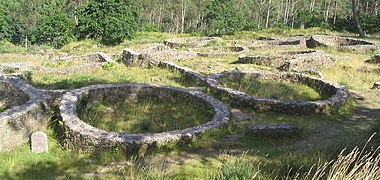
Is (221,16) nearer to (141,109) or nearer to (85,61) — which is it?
(85,61)

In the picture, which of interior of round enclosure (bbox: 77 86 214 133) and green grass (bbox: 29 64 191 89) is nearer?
interior of round enclosure (bbox: 77 86 214 133)

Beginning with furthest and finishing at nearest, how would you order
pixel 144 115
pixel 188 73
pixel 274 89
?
pixel 188 73, pixel 274 89, pixel 144 115

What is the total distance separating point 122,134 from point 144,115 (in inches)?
110

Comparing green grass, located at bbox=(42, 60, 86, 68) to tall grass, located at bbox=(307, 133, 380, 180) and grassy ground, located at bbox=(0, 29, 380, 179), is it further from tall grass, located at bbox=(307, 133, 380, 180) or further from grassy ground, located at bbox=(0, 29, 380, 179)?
tall grass, located at bbox=(307, 133, 380, 180)

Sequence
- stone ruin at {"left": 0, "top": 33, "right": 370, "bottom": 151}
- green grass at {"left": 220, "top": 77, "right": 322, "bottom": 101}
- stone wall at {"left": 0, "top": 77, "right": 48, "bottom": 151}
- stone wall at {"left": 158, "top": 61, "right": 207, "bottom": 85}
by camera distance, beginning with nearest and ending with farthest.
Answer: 1. stone ruin at {"left": 0, "top": 33, "right": 370, "bottom": 151}
2. stone wall at {"left": 0, "top": 77, "right": 48, "bottom": 151}
3. green grass at {"left": 220, "top": 77, "right": 322, "bottom": 101}
4. stone wall at {"left": 158, "top": 61, "right": 207, "bottom": 85}

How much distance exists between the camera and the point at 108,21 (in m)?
33.8

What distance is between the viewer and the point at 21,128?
26.5 feet

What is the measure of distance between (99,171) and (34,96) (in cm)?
437

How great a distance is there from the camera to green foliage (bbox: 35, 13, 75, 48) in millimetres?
41375

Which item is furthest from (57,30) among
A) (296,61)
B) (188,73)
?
(296,61)

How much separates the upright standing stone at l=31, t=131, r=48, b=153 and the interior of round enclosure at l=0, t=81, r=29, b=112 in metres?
3.36

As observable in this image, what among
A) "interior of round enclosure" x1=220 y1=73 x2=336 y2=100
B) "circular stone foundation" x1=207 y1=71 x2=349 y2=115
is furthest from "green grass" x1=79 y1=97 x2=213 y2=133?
"interior of round enclosure" x1=220 y1=73 x2=336 y2=100

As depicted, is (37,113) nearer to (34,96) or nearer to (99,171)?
(34,96)

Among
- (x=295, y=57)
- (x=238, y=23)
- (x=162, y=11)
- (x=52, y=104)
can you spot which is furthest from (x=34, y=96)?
(x=162, y=11)
